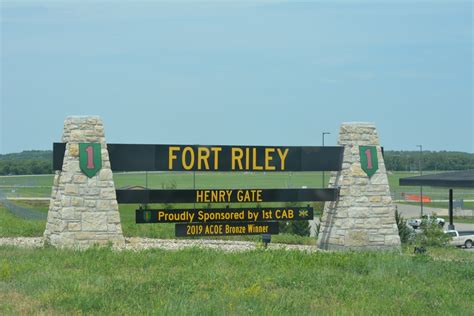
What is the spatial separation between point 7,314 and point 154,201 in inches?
431

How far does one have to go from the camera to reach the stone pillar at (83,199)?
21859 mm

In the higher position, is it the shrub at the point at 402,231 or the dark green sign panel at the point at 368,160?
the dark green sign panel at the point at 368,160

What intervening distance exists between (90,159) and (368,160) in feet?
26.6

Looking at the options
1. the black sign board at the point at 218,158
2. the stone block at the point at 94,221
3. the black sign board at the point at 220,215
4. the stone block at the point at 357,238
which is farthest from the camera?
the stone block at the point at 357,238

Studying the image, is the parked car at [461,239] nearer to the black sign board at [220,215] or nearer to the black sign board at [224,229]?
the black sign board at [220,215]

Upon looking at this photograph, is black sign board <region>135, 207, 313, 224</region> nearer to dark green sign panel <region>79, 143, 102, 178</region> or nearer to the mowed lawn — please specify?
dark green sign panel <region>79, 143, 102, 178</region>

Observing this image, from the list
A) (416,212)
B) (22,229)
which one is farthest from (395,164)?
(22,229)

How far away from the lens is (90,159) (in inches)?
868

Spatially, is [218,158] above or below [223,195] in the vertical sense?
above

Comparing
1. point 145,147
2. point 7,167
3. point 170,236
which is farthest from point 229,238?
point 7,167

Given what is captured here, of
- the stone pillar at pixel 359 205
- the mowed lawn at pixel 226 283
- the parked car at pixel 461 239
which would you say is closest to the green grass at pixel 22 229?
the mowed lawn at pixel 226 283

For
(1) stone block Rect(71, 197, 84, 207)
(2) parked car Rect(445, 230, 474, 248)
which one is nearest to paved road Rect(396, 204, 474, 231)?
(2) parked car Rect(445, 230, 474, 248)

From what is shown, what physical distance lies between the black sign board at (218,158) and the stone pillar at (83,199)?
433 millimetres

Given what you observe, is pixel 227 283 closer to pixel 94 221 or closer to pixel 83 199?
pixel 94 221
